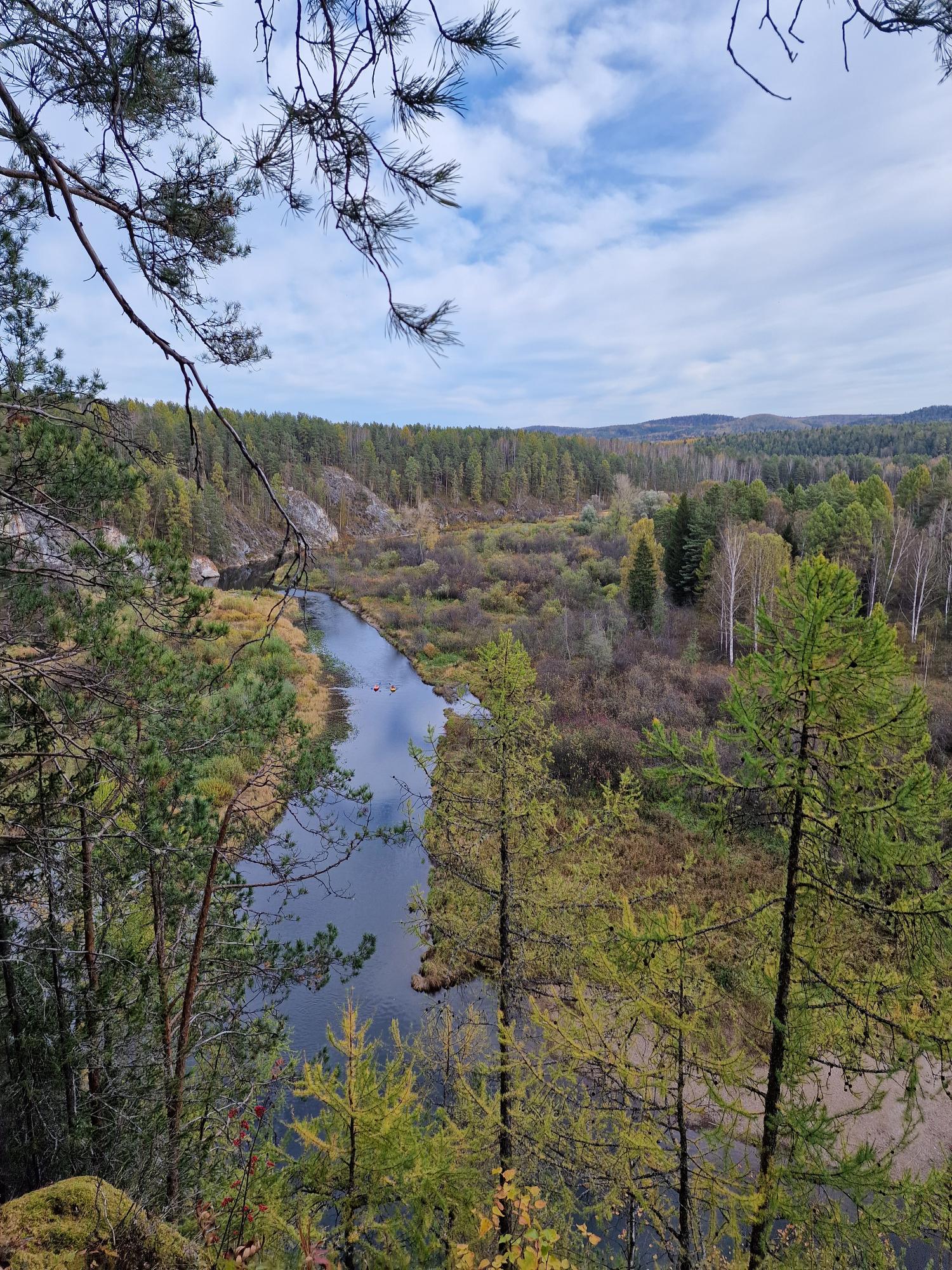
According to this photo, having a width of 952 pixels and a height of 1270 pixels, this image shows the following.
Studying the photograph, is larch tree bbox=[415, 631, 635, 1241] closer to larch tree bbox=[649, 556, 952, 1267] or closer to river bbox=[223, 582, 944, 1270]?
river bbox=[223, 582, 944, 1270]

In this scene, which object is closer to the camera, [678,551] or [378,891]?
[378,891]

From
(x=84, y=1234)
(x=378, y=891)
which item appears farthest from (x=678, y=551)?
(x=84, y=1234)

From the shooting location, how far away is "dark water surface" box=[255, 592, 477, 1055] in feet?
32.7

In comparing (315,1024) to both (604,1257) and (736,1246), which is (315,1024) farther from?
(736,1246)

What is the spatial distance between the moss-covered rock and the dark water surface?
5.71 ft

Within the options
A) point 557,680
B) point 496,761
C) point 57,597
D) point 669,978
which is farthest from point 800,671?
point 557,680

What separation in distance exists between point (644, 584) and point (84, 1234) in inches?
1094

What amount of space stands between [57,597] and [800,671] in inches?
204

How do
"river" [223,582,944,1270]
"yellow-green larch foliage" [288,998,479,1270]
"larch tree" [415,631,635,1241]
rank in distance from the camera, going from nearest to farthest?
"yellow-green larch foliage" [288,998,479,1270], "larch tree" [415,631,635,1241], "river" [223,582,944,1270]

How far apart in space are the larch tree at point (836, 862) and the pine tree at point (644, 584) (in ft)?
80.5

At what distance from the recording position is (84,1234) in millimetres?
2531

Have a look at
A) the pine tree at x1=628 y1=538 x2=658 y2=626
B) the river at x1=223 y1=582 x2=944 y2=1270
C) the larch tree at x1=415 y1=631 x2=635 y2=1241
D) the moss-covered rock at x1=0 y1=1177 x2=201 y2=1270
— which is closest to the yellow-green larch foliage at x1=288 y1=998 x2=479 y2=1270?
the larch tree at x1=415 y1=631 x2=635 y2=1241

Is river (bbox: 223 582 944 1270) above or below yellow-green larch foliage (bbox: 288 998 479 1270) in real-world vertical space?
below

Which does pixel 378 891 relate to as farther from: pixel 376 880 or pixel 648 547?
pixel 648 547
